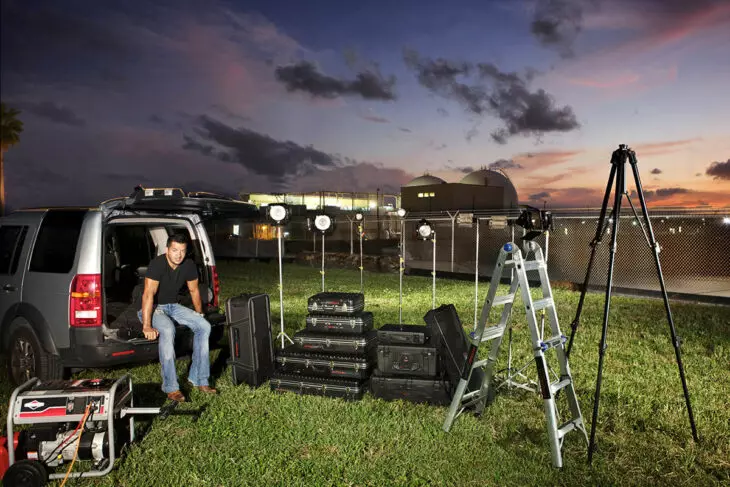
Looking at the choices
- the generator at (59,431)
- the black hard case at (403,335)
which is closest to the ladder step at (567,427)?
the black hard case at (403,335)

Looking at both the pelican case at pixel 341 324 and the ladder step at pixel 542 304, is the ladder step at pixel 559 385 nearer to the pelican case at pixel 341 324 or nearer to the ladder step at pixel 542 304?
the ladder step at pixel 542 304

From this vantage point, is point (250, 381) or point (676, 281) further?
point (676, 281)

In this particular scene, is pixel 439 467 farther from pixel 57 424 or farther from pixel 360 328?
pixel 57 424

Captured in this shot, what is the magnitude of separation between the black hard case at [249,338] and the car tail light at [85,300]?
4.50ft

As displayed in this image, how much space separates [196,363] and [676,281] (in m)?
16.4

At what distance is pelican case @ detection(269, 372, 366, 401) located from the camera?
5082mm

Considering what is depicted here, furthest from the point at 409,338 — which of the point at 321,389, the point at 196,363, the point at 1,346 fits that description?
the point at 1,346

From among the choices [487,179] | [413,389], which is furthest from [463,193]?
[413,389]

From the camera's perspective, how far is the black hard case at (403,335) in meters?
5.15

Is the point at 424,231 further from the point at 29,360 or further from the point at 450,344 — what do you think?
the point at 29,360

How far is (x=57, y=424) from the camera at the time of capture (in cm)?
367

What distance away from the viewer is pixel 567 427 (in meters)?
3.78

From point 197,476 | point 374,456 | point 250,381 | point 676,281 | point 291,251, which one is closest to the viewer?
point 197,476

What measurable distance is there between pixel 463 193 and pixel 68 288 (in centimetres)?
4608
